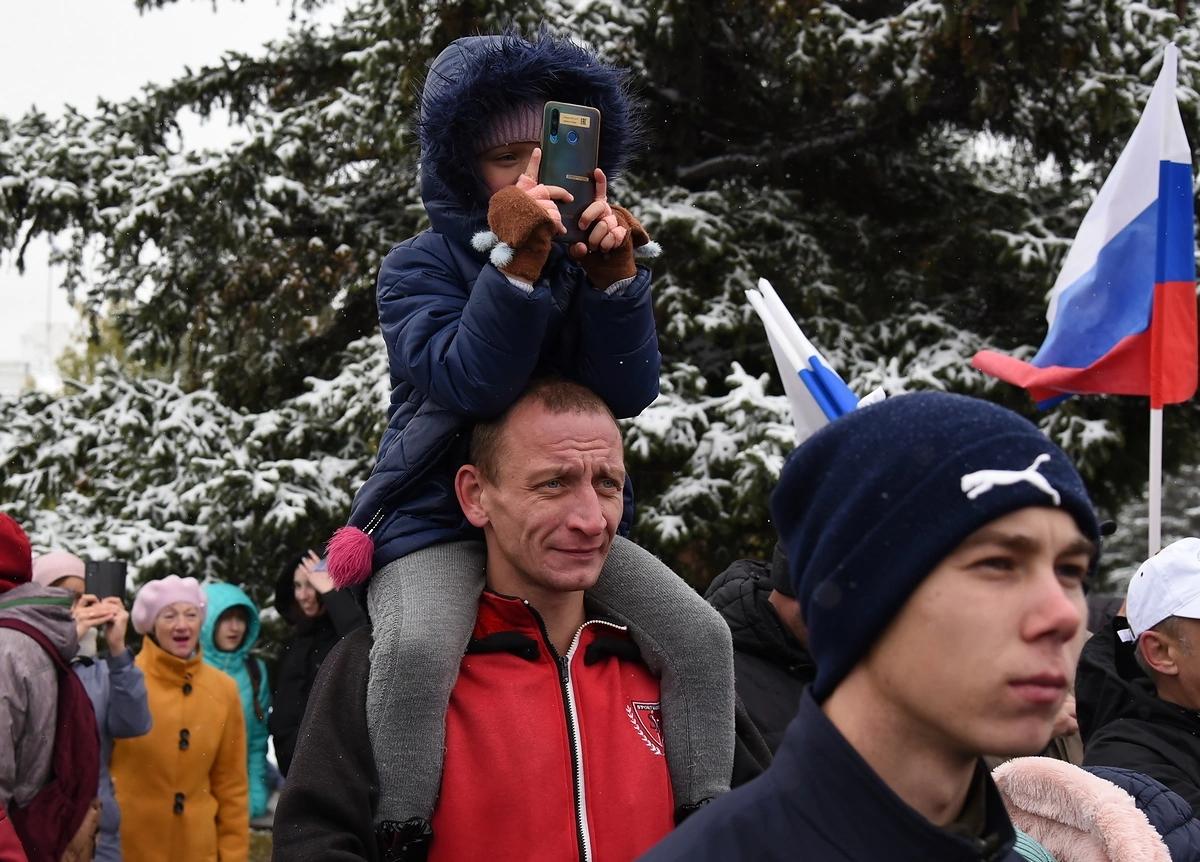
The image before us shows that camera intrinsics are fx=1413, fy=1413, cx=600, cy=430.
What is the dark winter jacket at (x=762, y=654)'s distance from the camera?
428cm

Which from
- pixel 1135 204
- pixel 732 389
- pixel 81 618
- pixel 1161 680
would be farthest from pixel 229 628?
pixel 1161 680

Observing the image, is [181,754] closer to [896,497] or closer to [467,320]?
[467,320]

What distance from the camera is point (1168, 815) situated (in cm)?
258

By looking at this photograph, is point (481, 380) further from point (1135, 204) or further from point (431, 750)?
point (1135, 204)

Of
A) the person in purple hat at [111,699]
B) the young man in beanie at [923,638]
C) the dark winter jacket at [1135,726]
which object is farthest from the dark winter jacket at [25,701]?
the young man in beanie at [923,638]

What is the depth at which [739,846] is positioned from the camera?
1622 millimetres

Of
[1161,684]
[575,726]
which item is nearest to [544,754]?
[575,726]

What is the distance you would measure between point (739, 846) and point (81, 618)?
5312 mm

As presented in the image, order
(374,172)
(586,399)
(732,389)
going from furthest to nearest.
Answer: (374,172), (732,389), (586,399)

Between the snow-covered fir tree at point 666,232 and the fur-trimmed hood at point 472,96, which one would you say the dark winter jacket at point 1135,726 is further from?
the snow-covered fir tree at point 666,232

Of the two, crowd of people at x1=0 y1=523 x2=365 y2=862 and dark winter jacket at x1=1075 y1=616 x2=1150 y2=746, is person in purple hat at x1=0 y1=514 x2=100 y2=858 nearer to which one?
crowd of people at x1=0 y1=523 x2=365 y2=862

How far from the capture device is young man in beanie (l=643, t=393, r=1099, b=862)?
1.59 meters

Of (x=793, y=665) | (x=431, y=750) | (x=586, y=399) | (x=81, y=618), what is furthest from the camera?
(x=81, y=618)

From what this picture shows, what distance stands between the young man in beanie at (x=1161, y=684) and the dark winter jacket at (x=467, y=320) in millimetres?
1725
